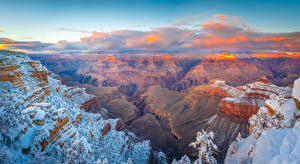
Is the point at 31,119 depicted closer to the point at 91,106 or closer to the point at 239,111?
the point at 91,106

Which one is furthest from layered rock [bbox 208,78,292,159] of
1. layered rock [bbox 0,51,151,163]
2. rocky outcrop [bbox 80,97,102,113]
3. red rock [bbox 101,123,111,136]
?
rocky outcrop [bbox 80,97,102,113]

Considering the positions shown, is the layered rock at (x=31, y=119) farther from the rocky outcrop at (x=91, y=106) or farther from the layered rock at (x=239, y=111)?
the rocky outcrop at (x=91, y=106)

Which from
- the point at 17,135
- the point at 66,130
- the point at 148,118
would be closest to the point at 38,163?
the point at 17,135

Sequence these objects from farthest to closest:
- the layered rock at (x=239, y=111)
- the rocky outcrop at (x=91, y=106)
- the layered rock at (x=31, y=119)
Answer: the rocky outcrop at (x=91, y=106) → the layered rock at (x=239, y=111) → the layered rock at (x=31, y=119)

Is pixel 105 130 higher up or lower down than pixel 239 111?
higher up

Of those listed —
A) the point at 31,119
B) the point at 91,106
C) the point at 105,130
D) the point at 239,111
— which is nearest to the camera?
the point at 31,119

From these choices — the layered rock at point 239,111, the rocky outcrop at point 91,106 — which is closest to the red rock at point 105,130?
the layered rock at point 239,111

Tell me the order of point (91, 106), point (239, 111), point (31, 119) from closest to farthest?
point (31, 119)
point (239, 111)
point (91, 106)

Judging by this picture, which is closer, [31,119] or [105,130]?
[31,119]

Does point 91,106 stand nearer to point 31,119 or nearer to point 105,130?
point 105,130

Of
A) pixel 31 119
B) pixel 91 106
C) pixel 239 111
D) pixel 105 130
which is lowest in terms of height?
pixel 91 106

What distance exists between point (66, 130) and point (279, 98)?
35.5 m

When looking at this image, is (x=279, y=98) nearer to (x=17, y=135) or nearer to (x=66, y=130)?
(x=66, y=130)

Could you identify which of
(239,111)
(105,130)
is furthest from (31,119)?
(239,111)
